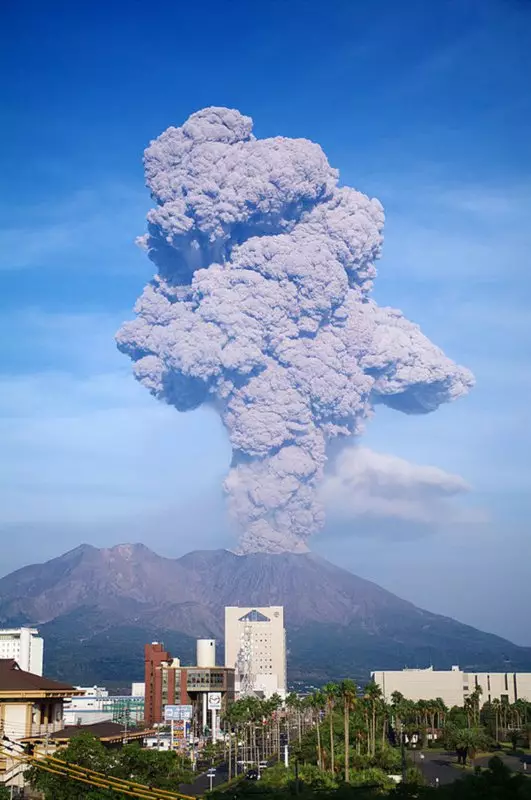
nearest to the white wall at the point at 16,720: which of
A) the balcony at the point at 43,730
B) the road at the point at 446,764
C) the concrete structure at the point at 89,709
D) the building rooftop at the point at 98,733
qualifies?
the balcony at the point at 43,730

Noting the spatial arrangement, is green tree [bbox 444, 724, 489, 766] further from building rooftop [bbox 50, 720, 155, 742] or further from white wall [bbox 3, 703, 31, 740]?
white wall [bbox 3, 703, 31, 740]

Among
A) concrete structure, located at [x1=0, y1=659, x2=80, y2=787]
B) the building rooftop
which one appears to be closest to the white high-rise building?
the building rooftop

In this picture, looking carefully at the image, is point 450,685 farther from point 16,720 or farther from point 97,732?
point 16,720

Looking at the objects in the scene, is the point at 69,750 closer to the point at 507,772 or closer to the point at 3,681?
the point at 3,681

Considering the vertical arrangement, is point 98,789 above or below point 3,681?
below

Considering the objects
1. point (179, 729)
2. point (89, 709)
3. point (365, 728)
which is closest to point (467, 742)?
point (365, 728)

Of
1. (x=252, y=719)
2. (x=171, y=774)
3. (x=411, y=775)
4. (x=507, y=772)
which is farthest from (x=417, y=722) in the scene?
(x=507, y=772)
